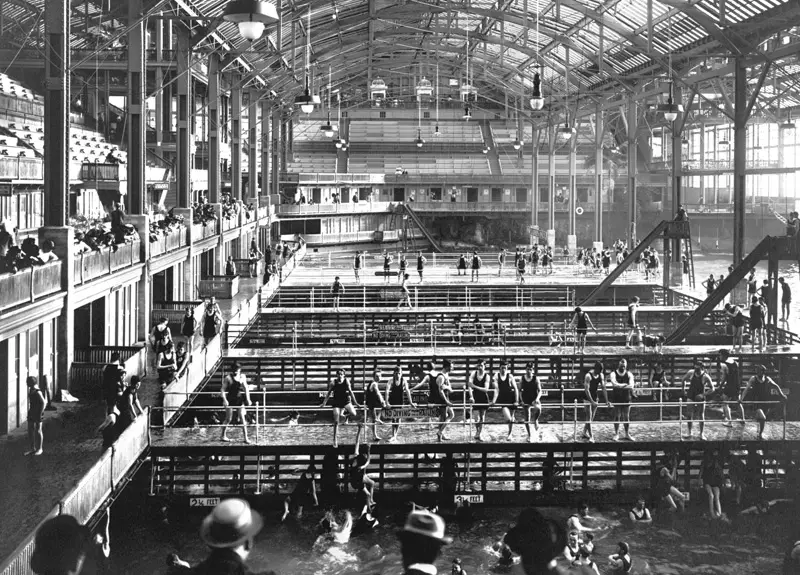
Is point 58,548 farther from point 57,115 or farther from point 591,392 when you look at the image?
point 57,115

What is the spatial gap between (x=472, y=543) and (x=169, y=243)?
18.4m

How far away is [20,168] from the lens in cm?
3000

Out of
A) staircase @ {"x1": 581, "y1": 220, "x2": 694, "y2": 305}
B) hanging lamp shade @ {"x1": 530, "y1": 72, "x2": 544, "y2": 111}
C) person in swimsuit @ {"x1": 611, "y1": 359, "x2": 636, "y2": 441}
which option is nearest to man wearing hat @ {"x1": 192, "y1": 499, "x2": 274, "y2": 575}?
person in swimsuit @ {"x1": 611, "y1": 359, "x2": 636, "y2": 441}

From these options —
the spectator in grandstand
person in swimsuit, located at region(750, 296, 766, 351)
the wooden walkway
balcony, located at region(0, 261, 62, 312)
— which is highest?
balcony, located at region(0, 261, 62, 312)

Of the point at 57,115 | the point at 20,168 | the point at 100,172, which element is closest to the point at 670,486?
the point at 57,115

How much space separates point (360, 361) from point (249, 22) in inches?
605

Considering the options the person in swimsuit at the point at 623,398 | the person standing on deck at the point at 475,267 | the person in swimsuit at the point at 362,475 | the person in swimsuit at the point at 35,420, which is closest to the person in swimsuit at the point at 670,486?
the person in swimsuit at the point at 623,398

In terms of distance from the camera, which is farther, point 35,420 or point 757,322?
point 757,322

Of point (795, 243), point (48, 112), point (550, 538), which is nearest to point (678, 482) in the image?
point (795, 243)

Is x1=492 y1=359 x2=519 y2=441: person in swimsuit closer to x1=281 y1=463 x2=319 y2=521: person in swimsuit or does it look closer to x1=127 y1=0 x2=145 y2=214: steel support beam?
x1=281 y1=463 x2=319 y2=521: person in swimsuit

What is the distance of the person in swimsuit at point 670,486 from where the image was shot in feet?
60.8

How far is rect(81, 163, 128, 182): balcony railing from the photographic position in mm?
34375

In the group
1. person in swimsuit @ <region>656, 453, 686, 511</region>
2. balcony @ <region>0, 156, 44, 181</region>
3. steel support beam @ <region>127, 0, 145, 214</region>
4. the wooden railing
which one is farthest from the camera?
balcony @ <region>0, 156, 44, 181</region>

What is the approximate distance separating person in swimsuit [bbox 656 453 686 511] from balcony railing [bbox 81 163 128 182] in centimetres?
2253
